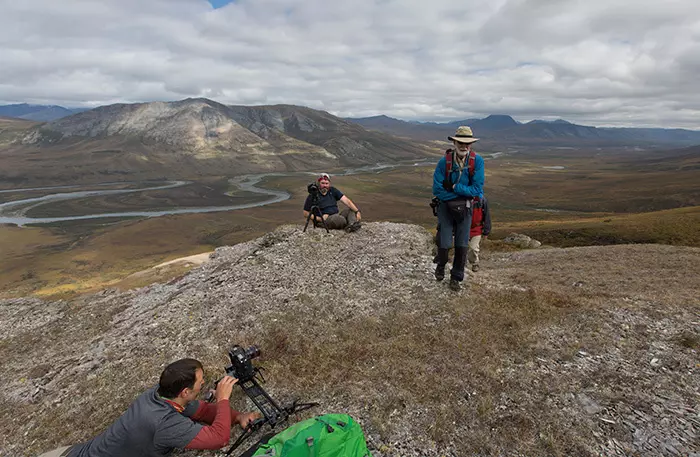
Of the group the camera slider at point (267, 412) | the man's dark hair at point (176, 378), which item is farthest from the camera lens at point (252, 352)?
the man's dark hair at point (176, 378)

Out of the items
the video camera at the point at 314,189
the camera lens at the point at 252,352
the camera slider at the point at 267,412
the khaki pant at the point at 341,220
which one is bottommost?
the camera slider at the point at 267,412

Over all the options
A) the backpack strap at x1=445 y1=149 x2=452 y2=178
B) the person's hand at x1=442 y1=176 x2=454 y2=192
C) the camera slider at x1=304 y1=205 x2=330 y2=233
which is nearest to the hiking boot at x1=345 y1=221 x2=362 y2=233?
the camera slider at x1=304 y1=205 x2=330 y2=233

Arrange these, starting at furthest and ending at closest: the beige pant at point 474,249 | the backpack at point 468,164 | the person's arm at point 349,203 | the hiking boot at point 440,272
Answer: the person's arm at point 349,203, the beige pant at point 474,249, the hiking boot at point 440,272, the backpack at point 468,164

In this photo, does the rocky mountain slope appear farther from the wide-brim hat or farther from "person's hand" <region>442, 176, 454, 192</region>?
the wide-brim hat

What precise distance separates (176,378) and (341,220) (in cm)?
1468

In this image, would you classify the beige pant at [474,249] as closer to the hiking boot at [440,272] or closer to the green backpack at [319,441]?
the hiking boot at [440,272]

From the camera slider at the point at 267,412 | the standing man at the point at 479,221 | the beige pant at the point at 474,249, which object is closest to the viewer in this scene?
the camera slider at the point at 267,412

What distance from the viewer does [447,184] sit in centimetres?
1000

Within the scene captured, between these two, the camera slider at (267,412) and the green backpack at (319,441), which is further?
the camera slider at (267,412)

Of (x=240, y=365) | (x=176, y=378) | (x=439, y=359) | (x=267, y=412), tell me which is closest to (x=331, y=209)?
(x=439, y=359)

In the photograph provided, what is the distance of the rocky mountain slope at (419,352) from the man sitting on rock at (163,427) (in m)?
2.44

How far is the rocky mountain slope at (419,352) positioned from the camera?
21.0ft

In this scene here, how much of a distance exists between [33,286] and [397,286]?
82352 mm

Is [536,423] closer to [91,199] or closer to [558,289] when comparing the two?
[558,289]
